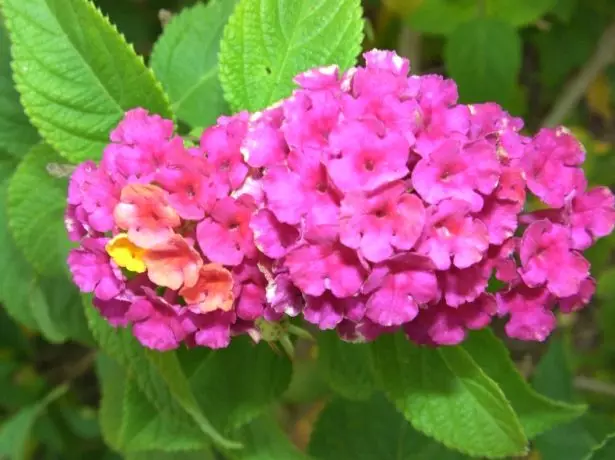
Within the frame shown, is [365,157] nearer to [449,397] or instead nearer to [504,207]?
[504,207]

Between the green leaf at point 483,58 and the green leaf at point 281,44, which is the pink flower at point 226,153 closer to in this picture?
the green leaf at point 281,44

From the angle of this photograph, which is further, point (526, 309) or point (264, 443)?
point (264, 443)

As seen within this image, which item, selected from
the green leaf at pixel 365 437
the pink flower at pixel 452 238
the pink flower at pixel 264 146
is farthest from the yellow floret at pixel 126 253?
the green leaf at pixel 365 437

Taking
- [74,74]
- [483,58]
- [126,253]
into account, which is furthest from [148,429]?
[483,58]

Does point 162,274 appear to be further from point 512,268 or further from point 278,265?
point 512,268

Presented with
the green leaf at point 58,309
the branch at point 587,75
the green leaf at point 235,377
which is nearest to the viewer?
the green leaf at point 235,377

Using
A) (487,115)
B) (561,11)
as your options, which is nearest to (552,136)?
(487,115)

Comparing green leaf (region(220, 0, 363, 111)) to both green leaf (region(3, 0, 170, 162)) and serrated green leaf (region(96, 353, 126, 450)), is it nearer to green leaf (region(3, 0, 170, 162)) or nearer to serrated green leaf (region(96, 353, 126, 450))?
green leaf (region(3, 0, 170, 162))
